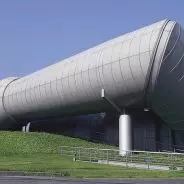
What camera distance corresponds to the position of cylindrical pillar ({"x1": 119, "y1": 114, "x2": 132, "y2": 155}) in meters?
43.1

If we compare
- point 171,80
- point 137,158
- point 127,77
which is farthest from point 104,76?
point 137,158

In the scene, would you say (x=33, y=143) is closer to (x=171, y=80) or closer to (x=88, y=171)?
(x=171, y=80)

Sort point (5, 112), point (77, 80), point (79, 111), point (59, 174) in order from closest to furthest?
point (59, 174)
point (77, 80)
point (79, 111)
point (5, 112)

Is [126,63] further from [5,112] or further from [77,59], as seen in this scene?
[5,112]

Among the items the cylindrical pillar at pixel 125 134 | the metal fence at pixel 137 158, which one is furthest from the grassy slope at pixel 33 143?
the metal fence at pixel 137 158

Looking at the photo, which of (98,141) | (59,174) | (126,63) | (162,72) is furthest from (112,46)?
(59,174)

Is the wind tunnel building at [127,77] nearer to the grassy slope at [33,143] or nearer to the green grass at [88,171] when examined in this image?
the grassy slope at [33,143]

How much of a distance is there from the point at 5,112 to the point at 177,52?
32314 mm

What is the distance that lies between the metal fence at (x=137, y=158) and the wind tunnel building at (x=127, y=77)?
20.1ft

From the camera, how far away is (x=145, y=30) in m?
41.3

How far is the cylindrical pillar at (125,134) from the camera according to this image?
43062 mm

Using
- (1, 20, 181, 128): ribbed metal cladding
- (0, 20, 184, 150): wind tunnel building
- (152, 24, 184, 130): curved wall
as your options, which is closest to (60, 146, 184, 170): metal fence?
(0, 20, 184, 150): wind tunnel building

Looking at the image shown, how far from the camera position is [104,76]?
141ft

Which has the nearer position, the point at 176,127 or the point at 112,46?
the point at 112,46
